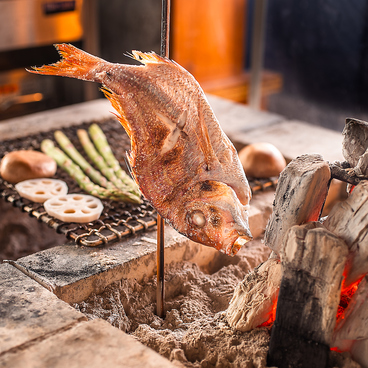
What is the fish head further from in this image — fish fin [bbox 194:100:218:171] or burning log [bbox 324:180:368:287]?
burning log [bbox 324:180:368:287]

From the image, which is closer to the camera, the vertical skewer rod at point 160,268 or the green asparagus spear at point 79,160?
the vertical skewer rod at point 160,268

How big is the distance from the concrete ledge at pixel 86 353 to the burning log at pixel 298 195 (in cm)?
77

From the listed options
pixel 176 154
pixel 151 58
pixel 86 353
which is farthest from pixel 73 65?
pixel 86 353

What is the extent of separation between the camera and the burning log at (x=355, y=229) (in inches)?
81.0

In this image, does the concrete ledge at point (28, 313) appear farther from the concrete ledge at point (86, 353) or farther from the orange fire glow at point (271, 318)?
the orange fire glow at point (271, 318)

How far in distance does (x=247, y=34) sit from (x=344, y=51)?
193 centimetres

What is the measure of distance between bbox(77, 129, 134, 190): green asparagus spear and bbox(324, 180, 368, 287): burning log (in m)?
1.81

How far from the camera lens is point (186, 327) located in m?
2.52

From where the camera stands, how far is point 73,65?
8.14ft

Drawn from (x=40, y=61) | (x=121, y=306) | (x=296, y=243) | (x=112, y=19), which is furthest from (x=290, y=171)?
(x=112, y=19)

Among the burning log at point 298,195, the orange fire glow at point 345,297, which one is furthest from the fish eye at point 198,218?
the orange fire glow at point 345,297

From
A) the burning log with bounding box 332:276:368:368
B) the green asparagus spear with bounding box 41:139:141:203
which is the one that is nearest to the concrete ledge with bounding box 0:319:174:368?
the burning log with bounding box 332:276:368:368

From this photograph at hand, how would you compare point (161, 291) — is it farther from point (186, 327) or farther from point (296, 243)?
point (296, 243)

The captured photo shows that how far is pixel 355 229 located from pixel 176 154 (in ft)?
2.86
